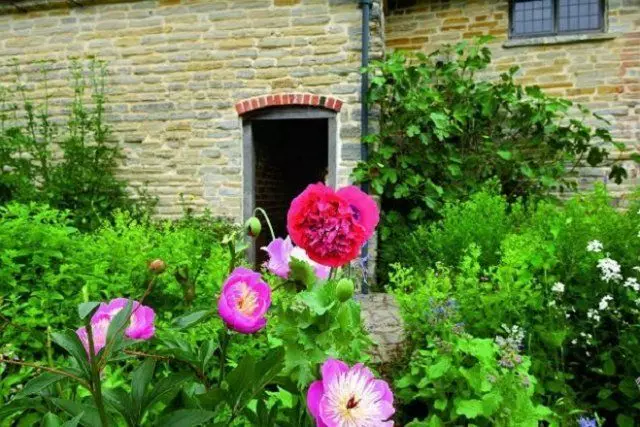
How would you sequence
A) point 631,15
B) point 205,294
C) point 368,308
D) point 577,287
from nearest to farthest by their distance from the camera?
point 205,294, point 577,287, point 368,308, point 631,15

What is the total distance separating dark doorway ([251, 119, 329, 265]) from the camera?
7441 millimetres

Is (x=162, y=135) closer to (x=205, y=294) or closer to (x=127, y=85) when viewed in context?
(x=127, y=85)

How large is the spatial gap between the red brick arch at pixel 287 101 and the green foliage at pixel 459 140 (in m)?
0.50

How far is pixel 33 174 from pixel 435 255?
5262 mm

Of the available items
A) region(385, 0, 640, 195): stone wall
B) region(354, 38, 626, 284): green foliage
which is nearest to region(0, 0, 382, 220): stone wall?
region(354, 38, 626, 284): green foliage

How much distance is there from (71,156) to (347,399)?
22.0 feet

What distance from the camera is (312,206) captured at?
96 centimetres

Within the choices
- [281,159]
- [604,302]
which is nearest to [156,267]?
[604,302]

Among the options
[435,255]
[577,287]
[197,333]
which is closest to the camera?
[197,333]

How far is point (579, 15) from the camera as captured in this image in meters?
6.66

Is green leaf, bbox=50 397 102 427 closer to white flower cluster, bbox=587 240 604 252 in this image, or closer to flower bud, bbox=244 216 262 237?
flower bud, bbox=244 216 262 237

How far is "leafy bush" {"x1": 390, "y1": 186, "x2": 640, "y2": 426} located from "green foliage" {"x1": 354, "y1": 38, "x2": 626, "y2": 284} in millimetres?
2857

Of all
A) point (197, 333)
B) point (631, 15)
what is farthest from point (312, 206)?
point (631, 15)

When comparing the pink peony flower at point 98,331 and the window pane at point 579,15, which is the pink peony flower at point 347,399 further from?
the window pane at point 579,15
